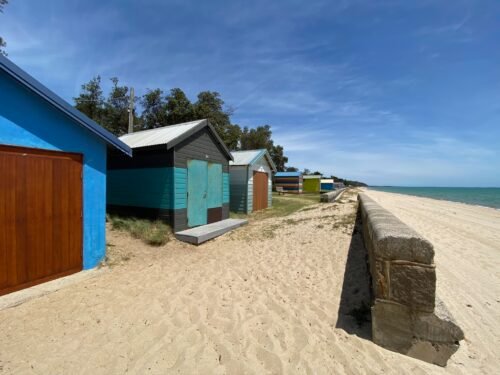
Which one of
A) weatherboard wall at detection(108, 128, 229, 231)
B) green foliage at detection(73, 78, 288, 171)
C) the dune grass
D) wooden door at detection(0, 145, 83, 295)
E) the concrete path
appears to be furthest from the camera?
green foliage at detection(73, 78, 288, 171)

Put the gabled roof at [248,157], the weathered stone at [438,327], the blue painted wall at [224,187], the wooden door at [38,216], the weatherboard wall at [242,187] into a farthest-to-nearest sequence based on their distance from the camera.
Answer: the gabled roof at [248,157], the weatherboard wall at [242,187], the blue painted wall at [224,187], the wooden door at [38,216], the weathered stone at [438,327]

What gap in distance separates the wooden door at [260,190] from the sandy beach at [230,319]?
9421 millimetres

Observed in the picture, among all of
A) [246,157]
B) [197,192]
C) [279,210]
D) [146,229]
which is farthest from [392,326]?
[246,157]

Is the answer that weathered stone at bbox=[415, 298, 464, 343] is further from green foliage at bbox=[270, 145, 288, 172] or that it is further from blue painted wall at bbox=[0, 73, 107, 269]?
green foliage at bbox=[270, 145, 288, 172]

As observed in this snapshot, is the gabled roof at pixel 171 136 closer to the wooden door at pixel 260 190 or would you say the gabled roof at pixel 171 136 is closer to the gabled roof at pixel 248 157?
the gabled roof at pixel 248 157

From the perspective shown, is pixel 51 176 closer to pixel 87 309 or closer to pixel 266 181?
pixel 87 309

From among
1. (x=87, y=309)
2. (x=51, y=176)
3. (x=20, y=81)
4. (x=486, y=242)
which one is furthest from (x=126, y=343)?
(x=486, y=242)

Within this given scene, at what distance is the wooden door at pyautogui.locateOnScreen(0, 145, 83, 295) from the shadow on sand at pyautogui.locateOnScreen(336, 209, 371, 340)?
17.4ft

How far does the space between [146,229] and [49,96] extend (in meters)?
4.63

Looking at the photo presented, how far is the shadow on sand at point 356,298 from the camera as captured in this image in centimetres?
325

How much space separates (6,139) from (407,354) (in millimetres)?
6631

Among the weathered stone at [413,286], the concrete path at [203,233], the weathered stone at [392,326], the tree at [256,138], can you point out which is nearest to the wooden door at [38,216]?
the concrete path at [203,233]

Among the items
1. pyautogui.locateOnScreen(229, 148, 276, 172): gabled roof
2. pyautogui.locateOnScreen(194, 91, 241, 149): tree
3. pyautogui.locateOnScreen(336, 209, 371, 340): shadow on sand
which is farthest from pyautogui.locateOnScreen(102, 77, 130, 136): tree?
pyautogui.locateOnScreen(336, 209, 371, 340): shadow on sand

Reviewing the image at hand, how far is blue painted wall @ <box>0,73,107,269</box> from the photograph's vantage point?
416 centimetres
